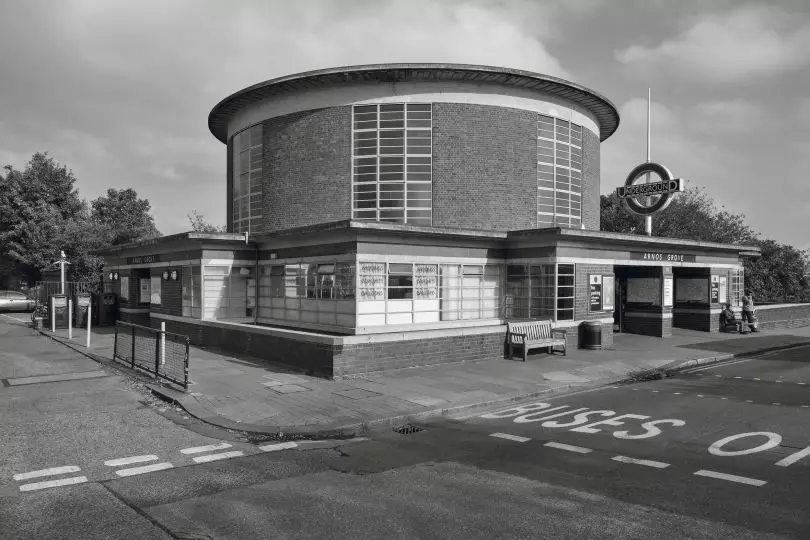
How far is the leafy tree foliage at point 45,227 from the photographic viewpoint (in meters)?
39.7

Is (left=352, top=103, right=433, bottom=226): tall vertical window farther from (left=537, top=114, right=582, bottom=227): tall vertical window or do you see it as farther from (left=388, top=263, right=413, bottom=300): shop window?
(left=388, top=263, right=413, bottom=300): shop window

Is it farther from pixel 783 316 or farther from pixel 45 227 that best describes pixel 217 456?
pixel 45 227

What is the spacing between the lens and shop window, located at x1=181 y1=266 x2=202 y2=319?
20328 mm

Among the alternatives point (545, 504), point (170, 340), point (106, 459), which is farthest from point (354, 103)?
point (545, 504)

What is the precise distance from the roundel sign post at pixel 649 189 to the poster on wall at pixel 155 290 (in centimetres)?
2028

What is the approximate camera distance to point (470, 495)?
6.16 m

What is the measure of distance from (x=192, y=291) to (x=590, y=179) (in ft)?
56.2

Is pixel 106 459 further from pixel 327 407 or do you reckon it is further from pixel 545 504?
pixel 545 504

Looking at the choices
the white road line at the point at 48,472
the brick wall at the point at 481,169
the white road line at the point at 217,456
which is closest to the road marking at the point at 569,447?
the white road line at the point at 217,456

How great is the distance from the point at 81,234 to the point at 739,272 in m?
38.8

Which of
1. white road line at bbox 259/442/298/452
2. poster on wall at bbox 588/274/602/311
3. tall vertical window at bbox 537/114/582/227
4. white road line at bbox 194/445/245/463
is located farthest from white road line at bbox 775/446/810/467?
tall vertical window at bbox 537/114/582/227

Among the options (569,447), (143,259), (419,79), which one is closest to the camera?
(569,447)

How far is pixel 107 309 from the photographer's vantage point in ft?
84.8

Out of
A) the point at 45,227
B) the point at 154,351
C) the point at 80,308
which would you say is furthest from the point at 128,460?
the point at 45,227
